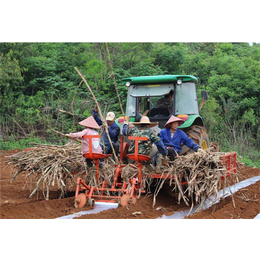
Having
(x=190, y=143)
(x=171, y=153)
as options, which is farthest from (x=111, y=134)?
(x=190, y=143)

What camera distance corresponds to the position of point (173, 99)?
852 cm

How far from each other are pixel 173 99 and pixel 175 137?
160cm

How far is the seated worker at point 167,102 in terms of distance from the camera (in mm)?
8781

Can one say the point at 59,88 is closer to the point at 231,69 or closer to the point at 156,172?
the point at 231,69

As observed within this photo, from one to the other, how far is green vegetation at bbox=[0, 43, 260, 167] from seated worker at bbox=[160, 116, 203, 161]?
27.0ft

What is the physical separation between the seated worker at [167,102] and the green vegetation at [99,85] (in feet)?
21.6

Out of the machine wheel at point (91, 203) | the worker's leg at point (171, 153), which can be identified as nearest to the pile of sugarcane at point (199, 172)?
the worker's leg at point (171, 153)

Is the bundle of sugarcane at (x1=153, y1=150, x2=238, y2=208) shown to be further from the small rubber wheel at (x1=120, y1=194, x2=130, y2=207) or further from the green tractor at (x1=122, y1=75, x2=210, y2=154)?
the green tractor at (x1=122, y1=75, x2=210, y2=154)

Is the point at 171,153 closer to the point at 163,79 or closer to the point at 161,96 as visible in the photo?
the point at 163,79

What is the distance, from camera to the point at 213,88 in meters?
20.1

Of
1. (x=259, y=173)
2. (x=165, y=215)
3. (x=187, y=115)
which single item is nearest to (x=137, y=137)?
(x=165, y=215)

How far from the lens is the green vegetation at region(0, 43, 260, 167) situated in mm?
17094

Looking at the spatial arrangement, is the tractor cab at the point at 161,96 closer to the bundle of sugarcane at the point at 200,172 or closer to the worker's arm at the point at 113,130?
the worker's arm at the point at 113,130

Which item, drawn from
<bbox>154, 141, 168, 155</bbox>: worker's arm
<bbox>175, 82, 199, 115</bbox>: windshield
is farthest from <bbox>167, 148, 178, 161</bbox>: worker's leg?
<bbox>175, 82, 199, 115</bbox>: windshield
